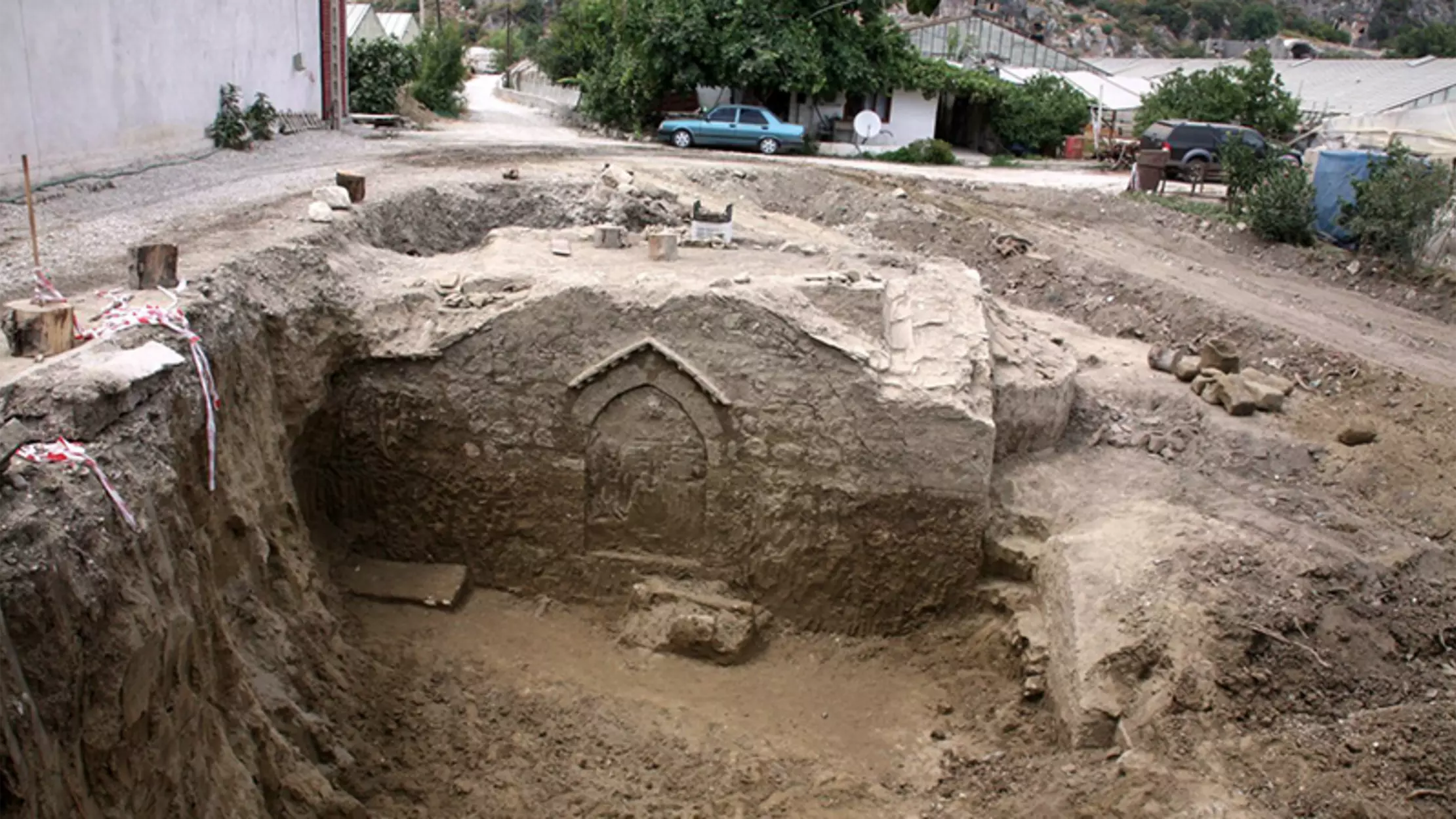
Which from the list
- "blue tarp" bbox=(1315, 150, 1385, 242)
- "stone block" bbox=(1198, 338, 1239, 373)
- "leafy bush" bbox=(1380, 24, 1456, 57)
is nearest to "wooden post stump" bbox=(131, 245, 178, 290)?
"stone block" bbox=(1198, 338, 1239, 373)

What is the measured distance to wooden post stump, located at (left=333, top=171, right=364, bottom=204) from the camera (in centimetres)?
1231

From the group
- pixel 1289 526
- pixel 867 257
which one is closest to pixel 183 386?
pixel 867 257

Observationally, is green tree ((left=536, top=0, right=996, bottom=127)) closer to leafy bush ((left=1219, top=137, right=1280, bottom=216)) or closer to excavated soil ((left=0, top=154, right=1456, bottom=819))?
leafy bush ((left=1219, top=137, right=1280, bottom=216))

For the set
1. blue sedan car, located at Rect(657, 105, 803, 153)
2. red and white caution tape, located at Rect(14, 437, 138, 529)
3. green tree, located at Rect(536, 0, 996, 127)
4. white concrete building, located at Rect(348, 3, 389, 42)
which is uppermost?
white concrete building, located at Rect(348, 3, 389, 42)

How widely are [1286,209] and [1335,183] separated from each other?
120cm

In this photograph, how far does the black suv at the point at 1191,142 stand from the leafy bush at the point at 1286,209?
5208mm

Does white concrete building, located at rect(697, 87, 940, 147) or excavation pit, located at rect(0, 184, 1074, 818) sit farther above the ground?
white concrete building, located at rect(697, 87, 940, 147)

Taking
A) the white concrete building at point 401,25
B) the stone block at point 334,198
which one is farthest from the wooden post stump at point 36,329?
the white concrete building at point 401,25

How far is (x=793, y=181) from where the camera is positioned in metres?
20.5

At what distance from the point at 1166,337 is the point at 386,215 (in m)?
10.0

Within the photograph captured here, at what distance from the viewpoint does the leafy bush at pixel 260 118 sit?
780 inches

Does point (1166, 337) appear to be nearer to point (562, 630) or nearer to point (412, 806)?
point (562, 630)

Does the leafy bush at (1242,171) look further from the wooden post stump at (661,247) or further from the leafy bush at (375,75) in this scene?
the leafy bush at (375,75)

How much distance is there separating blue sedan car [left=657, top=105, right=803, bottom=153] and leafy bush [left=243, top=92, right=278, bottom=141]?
8966 millimetres
